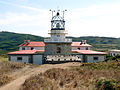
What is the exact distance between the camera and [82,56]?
28297 millimetres

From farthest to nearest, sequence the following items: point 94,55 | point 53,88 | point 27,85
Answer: point 94,55, point 27,85, point 53,88

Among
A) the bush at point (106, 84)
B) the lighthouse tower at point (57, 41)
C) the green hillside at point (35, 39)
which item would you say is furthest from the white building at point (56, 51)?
the green hillside at point (35, 39)

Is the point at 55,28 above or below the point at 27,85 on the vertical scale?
above

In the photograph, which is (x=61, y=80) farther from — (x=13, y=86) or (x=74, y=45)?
(x=74, y=45)

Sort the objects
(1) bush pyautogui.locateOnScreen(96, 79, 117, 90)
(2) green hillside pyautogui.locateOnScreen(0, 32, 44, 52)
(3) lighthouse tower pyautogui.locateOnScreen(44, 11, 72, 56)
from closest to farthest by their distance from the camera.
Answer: (1) bush pyautogui.locateOnScreen(96, 79, 117, 90) → (3) lighthouse tower pyautogui.locateOnScreen(44, 11, 72, 56) → (2) green hillside pyautogui.locateOnScreen(0, 32, 44, 52)

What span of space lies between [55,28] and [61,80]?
16080 millimetres

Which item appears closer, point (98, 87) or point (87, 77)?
point (98, 87)

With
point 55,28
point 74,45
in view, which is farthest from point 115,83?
point 74,45

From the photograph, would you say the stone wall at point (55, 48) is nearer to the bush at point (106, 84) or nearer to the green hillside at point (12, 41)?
the bush at point (106, 84)

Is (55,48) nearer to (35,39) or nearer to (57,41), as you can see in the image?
(57,41)

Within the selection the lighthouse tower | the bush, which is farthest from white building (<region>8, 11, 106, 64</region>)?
the bush

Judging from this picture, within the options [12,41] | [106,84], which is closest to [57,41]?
[106,84]

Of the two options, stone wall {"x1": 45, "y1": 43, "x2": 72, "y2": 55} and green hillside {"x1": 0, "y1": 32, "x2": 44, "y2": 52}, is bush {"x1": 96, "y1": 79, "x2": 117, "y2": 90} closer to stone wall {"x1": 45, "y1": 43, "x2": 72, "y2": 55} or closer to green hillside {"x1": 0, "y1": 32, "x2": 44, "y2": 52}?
stone wall {"x1": 45, "y1": 43, "x2": 72, "y2": 55}

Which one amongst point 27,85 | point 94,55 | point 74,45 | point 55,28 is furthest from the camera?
point 74,45
